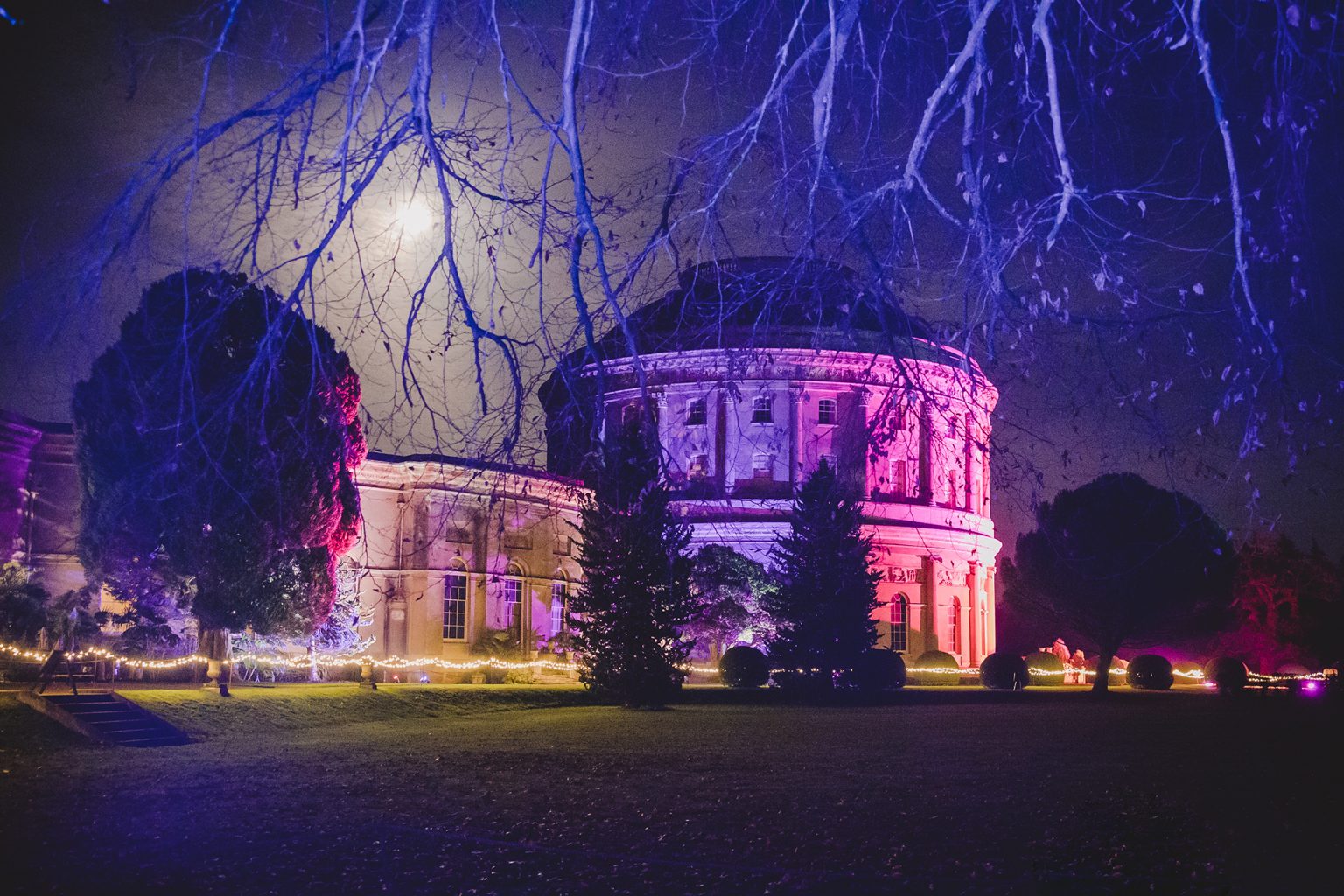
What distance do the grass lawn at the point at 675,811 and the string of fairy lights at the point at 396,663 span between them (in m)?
7.41

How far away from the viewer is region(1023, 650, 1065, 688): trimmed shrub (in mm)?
57188

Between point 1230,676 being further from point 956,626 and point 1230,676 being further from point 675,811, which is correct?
point 675,811

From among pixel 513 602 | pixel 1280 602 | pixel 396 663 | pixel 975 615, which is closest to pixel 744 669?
pixel 396 663

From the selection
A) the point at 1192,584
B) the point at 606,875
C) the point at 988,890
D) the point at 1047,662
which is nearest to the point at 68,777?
the point at 606,875

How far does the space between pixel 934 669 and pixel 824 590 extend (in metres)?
16.6

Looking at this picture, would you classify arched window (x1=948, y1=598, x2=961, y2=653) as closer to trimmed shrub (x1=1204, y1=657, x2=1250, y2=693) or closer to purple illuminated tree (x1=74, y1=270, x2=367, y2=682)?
trimmed shrub (x1=1204, y1=657, x2=1250, y2=693)

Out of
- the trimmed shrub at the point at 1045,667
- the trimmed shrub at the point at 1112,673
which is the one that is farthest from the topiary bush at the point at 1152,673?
the trimmed shrub at the point at 1045,667

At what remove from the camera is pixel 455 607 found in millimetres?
47062

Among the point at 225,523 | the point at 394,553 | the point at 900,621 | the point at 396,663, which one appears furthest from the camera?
the point at 900,621

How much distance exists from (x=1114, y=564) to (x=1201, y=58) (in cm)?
4223

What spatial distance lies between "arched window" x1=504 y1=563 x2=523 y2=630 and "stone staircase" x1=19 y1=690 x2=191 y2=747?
2744 centimetres

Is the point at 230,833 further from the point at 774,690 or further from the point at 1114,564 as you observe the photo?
the point at 1114,564

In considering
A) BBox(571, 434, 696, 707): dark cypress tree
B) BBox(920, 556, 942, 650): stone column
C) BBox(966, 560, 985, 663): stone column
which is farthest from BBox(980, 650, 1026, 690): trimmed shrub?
BBox(571, 434, 696, 707): dark cypress tree

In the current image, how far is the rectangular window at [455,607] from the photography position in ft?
153
